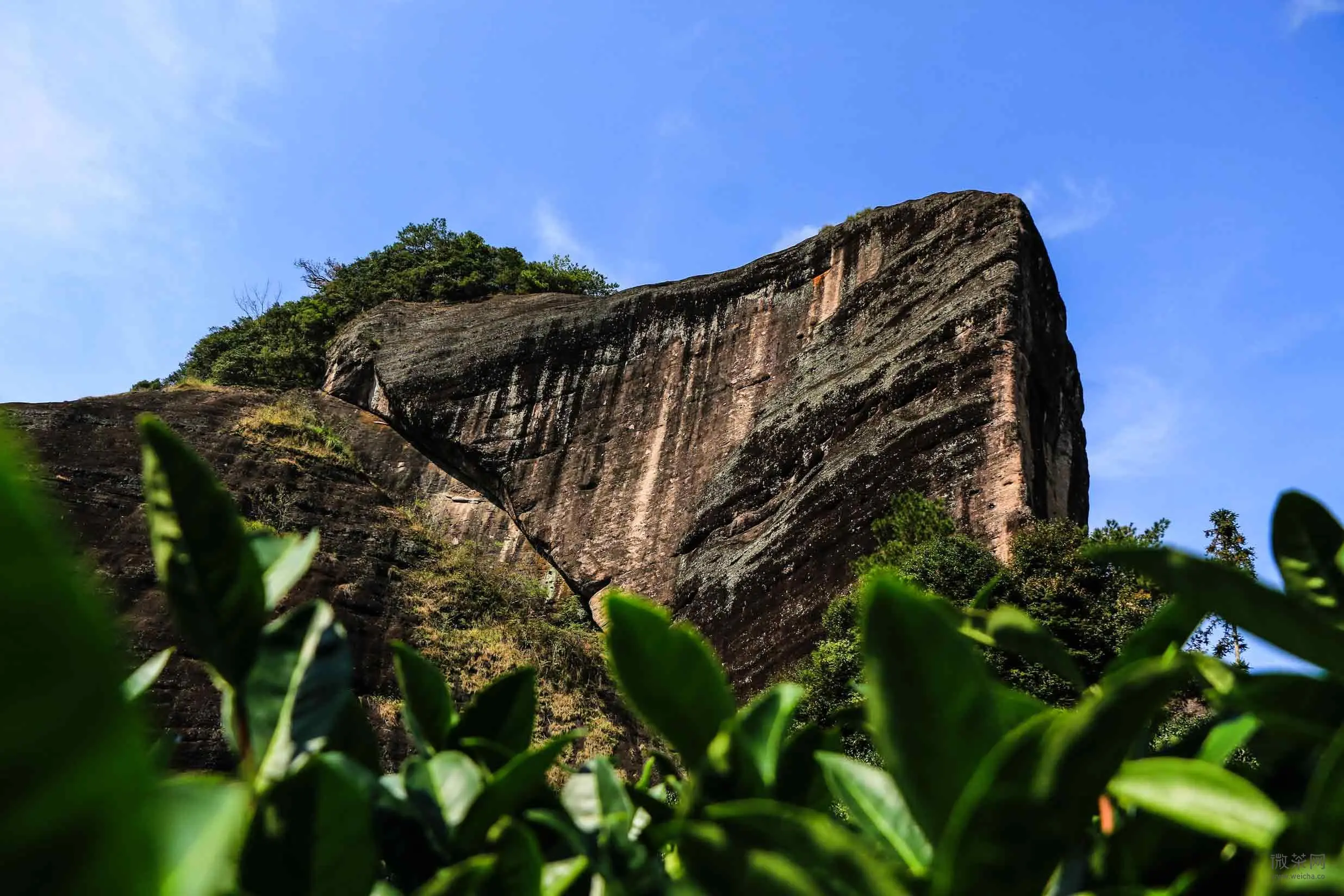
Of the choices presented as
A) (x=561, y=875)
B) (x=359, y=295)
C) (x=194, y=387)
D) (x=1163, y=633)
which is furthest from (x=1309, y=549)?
(x=359, y=295)

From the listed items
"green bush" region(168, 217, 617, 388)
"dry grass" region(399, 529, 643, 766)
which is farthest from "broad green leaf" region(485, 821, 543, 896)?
"green bush" region(168, 217, 617, 388)

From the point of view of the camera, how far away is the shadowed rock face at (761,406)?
488 inches

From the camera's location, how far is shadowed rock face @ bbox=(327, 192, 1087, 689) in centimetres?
1239

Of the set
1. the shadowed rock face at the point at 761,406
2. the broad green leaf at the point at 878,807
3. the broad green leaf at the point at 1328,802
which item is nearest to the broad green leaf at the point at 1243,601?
the broad green leaf at the point at 1328,802

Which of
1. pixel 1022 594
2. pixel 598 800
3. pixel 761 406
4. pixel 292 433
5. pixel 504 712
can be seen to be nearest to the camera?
pixel 598 800

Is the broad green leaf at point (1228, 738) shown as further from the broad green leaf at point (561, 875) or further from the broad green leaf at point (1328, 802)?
the broad green leaf at point (561, 875)

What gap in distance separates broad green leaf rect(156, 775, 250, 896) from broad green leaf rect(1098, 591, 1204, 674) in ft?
1.82

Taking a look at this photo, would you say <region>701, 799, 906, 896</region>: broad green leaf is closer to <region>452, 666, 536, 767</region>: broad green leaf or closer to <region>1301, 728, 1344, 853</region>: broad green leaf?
<region>1301, 728, 1344, 853</region>: broad green leaf

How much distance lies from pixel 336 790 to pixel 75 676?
0.28 m

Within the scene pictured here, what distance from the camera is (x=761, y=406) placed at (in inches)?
664

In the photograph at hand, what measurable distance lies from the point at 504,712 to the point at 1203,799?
1.77 feet

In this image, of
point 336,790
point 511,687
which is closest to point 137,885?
point 336,790

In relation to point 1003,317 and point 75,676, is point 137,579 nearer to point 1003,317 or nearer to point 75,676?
point 1003,317

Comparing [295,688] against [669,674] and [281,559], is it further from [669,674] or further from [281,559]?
[669,674]
